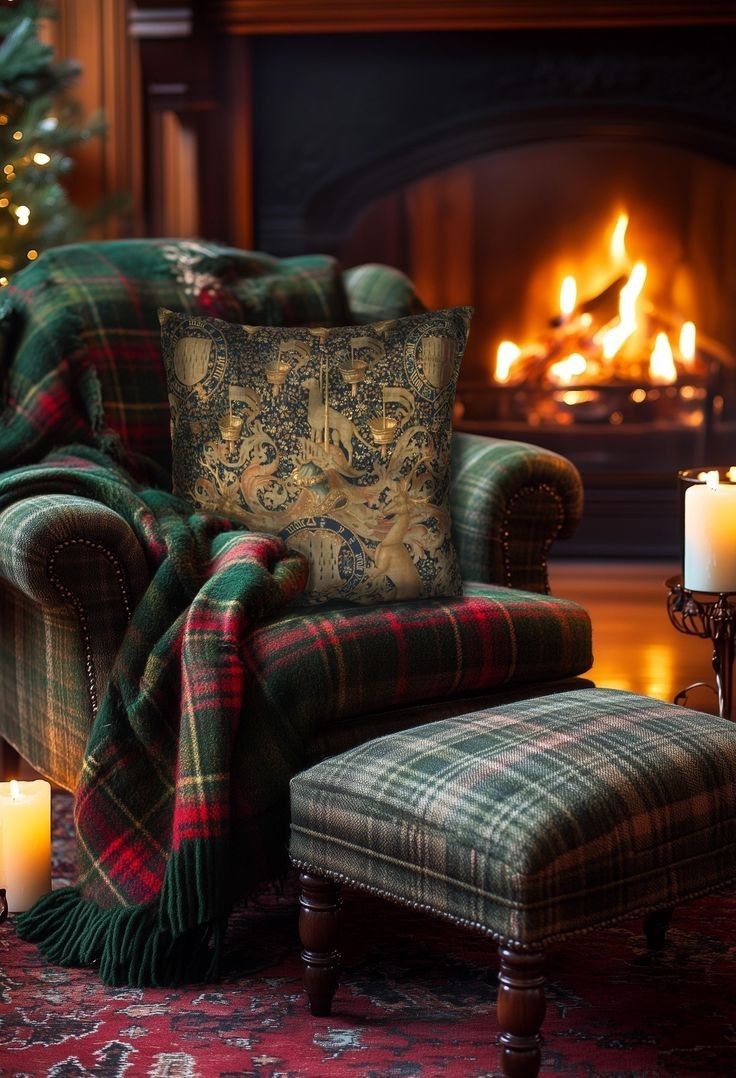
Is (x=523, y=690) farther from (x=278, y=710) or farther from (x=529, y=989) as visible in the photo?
(x=529, y=989)

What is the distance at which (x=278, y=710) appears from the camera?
186 cm

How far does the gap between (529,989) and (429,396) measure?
0.96m

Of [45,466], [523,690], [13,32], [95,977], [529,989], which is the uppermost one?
[13,32]

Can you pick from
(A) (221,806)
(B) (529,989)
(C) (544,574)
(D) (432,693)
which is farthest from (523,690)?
(B) (529,989)

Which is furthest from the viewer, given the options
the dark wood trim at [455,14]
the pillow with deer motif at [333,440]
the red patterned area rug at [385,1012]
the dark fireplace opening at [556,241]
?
the dark fireplace opening at [556,241]

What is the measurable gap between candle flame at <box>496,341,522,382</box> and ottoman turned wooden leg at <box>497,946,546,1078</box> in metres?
3.01

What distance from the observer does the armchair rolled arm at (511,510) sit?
90.2 inches

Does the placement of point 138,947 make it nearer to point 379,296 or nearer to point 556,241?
point 379,296

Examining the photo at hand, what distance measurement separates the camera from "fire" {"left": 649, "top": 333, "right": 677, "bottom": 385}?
4.21m

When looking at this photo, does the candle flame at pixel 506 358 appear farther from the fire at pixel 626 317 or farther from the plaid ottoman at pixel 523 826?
the plaid ottoman at pixel 523 826

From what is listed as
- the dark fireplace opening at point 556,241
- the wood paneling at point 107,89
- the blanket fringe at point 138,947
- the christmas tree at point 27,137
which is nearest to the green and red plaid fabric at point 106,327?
the christmas tree at point 27,137

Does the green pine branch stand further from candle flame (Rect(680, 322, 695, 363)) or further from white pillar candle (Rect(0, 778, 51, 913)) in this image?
candle flame (Rect(680, 322, 695, 363))

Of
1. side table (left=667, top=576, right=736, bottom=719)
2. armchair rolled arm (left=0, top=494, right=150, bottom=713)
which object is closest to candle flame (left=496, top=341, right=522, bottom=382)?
side table (left=667, top=576, right=736, bottom=719)

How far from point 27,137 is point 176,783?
1.99m
